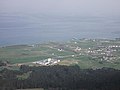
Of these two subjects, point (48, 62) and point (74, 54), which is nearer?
point (48, 62)

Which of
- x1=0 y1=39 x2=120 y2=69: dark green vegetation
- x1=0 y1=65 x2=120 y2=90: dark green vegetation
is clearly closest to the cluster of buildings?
x1=0 y1=39 x2=120 y2=69: dark green vegetation

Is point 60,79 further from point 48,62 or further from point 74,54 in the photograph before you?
point 74,54

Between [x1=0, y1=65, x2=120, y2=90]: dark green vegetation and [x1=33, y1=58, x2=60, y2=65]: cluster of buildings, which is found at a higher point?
[x1=0, y1=65, x2=120, y2=90]: dark green vegetation

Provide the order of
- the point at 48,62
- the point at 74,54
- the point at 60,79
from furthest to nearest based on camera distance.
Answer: the point at 74,54, the point at 48,62, the point at 60,79

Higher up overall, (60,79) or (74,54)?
(60,79)

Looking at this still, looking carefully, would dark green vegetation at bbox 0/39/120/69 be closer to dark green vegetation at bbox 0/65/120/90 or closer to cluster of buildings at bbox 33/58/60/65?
cluster of buildings at bbox 33/58/60/65

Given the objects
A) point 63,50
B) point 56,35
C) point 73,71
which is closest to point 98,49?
point 63,50

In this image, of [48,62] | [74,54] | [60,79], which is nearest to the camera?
[60,79]

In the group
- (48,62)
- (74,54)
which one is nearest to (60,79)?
(48,62)
